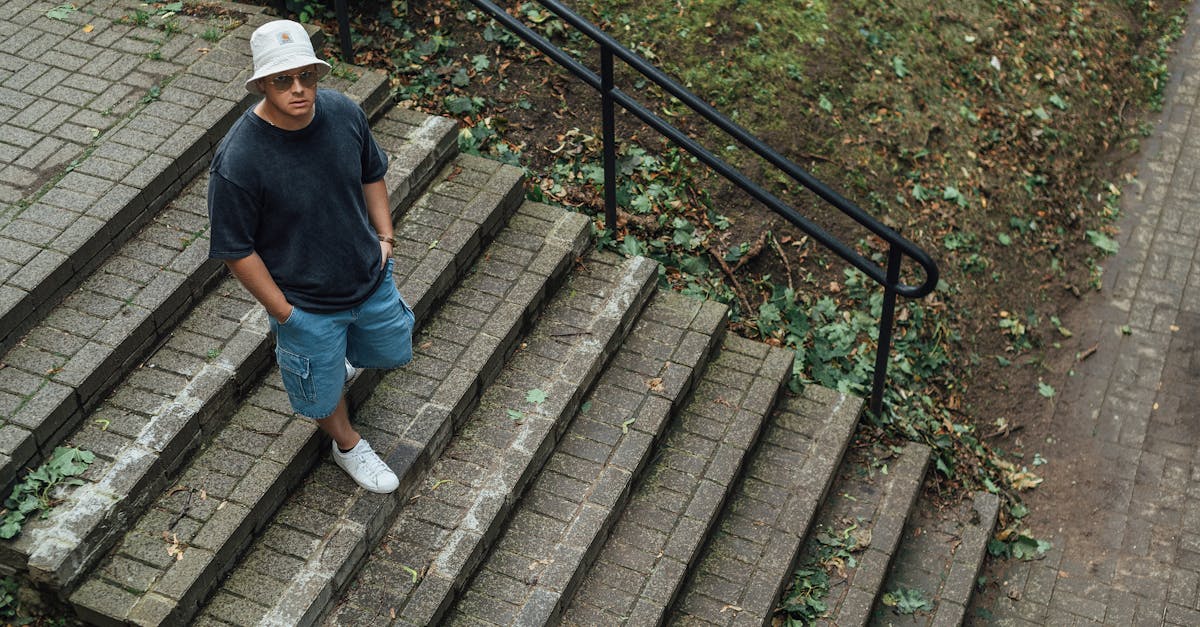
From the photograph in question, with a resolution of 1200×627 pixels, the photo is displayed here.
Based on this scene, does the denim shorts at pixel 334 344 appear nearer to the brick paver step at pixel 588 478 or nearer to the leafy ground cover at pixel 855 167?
the brick paver step at pixel 588 478

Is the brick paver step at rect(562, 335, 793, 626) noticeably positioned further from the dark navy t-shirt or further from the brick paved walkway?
the dark navy t-shirt

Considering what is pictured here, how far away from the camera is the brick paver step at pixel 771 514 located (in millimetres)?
4797

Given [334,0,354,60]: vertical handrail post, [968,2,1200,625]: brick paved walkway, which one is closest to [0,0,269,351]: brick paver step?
[334,0,354,60]: vertical handrail post

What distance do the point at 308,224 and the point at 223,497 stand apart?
44.9 inches

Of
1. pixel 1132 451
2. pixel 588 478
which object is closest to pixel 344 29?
pixel 588 478

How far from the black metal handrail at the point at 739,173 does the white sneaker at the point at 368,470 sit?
1.85m

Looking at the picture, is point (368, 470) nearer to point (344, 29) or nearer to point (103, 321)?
point (103, 321)

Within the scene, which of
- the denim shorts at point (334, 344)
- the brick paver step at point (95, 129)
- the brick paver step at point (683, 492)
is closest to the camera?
the denim shorts at point (334, 344)

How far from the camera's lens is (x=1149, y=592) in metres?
5.43

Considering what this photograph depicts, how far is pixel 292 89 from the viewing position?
11.8 feet

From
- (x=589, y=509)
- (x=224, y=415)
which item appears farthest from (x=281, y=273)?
(x=589, y=509)

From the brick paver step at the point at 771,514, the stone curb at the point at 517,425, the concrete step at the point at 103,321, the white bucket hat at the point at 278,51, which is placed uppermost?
the white bucket hat at the point at 278,51

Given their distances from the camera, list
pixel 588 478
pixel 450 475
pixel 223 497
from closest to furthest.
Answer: pixel 223 497
pixel 450 475
pixel 588 478

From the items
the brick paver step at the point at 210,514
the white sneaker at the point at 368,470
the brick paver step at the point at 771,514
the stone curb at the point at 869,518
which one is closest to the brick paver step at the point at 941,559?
the stone curb at the point at 869,518
